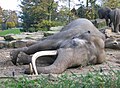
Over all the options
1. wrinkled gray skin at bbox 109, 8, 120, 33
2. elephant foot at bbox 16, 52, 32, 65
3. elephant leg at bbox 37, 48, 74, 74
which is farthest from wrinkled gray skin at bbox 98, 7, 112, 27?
elephant leg at bbox 37, 48, 74, 74

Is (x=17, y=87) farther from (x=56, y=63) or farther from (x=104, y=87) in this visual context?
(x=56, y=63)

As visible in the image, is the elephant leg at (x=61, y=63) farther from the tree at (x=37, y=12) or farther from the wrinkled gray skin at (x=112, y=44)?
the tree at (x=37, y=12)

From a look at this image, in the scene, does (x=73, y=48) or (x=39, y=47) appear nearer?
(x=73, y=48)

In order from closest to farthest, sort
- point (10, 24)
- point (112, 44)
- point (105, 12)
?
point (112, 44) < point (105, 12) < point (10, 24)

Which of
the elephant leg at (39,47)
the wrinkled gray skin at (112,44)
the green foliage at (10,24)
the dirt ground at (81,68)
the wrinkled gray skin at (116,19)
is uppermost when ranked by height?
the wrinkled gray skin at (116,19)

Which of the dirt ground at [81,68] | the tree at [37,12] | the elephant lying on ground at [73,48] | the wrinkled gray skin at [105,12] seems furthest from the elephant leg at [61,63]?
the tree at [37,12]

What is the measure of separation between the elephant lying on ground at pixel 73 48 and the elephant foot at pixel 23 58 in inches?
3.7

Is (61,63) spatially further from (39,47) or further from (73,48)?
(39,47)

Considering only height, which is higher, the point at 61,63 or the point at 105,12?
the point at 105,12

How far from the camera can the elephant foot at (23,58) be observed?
6.60 m

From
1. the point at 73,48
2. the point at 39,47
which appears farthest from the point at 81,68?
the point at 39,47

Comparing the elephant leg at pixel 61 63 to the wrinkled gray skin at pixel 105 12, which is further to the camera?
the wrinkled gray skin at pixel 105 12

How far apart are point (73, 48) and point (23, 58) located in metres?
1.15

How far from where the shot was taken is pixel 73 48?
6.05 metres
